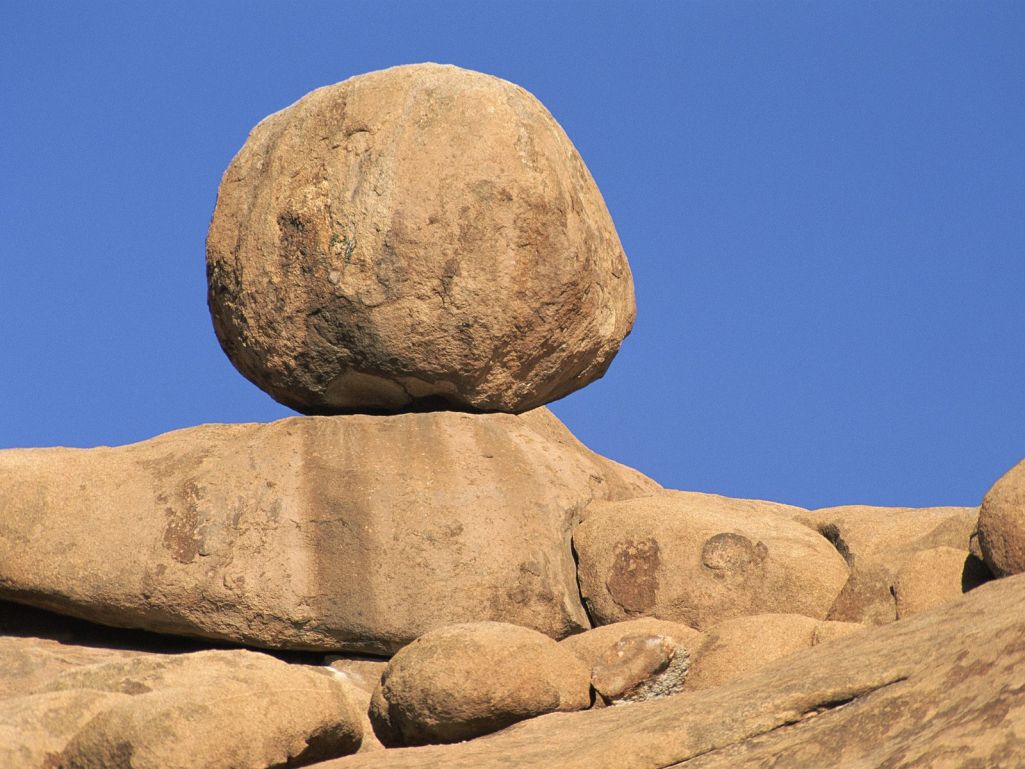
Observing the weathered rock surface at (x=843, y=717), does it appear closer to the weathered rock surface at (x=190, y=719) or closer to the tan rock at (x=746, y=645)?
the weathered rock surface at (x=190, y=719)

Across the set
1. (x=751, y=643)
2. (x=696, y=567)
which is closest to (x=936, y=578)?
(x=751, y=643)

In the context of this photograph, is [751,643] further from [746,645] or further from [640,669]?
[640,669]

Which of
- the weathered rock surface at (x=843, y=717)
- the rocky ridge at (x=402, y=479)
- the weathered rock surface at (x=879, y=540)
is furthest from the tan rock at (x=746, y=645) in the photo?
the weathered rock surface at (x=843, y=717)

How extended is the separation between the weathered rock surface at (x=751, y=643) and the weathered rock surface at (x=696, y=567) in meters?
1.14

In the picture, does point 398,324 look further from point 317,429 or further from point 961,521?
point 961,521

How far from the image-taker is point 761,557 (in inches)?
332

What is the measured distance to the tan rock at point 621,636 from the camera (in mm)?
7066

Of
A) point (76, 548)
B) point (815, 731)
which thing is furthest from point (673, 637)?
point (76, 548)

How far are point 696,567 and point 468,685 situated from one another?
2.53 m

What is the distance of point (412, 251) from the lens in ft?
27.6

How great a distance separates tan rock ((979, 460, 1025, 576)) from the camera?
273 inches

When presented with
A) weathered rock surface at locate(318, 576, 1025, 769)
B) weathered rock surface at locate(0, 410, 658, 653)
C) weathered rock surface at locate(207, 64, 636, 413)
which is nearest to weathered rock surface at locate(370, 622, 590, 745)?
weathered rock surface at locate(318, 576, 1025, 769)

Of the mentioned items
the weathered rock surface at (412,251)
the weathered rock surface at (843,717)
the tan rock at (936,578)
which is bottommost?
the weathered rock surface at (843,717)

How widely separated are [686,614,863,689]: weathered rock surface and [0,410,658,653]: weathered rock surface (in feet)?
4.91
